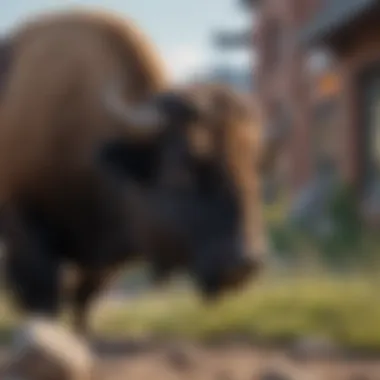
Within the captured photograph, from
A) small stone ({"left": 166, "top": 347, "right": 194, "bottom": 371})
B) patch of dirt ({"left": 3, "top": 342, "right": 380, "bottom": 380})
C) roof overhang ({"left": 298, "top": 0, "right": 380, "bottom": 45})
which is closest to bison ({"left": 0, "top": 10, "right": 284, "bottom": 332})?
patch of dirt ({"left": 3, "top": 342, "right": 380, "bottom": 380})

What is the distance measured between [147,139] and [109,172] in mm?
264

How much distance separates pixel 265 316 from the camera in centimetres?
772

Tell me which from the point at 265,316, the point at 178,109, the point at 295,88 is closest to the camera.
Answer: the point at 178,109

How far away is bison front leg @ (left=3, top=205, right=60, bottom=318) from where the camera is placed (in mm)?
4984

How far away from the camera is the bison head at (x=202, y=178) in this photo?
4508mm

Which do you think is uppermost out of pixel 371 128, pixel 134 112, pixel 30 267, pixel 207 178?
pixel 371 128

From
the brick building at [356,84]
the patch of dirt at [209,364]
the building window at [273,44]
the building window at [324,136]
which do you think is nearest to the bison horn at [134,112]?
the patch of dirt at [209,364]

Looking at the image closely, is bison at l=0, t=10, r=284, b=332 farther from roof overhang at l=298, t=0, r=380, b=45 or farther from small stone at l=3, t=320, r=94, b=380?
roof overhang at l=298, t=0, r=380, b=45

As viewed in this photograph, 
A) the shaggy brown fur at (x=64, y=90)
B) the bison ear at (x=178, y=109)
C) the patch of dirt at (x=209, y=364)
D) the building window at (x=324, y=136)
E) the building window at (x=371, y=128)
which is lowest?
the patch of dirt at (x=209, y=364)

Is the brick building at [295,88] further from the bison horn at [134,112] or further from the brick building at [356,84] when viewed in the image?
the bison horn at [134,112]

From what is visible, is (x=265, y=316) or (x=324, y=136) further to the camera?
(x=324, y=136)

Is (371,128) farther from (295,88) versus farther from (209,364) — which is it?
(209,364)

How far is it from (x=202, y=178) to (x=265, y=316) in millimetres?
3271

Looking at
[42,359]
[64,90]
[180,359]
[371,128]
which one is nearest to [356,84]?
[371,128]
